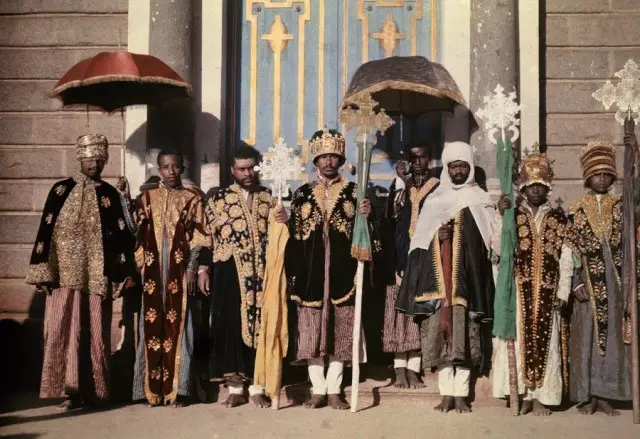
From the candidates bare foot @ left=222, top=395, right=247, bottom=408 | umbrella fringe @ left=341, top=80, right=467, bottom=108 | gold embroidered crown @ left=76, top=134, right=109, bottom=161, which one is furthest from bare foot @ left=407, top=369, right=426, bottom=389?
gold embroidered crown @ left=76, top=134, right=109, bottom=161

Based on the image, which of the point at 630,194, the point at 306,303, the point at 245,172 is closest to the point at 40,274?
the point at 245,172

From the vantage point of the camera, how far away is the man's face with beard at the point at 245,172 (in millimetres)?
7230

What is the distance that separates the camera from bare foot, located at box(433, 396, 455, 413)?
6.75m

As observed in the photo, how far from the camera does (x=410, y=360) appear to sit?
23.6 ft

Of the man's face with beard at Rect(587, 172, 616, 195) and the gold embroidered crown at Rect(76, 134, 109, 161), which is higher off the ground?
the gold embroidered crown at Rect(76, 134, 109, 161)

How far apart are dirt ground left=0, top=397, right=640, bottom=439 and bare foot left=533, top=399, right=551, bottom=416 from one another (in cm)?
6

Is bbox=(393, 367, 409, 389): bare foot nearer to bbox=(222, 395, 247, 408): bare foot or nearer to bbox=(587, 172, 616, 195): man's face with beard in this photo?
bbox=(222, 395, 247, 408): bare foot

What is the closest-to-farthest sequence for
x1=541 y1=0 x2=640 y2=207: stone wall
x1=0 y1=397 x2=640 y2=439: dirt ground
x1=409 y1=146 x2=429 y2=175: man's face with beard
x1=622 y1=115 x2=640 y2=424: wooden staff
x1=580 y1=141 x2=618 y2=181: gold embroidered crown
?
1. x1=0 y1=397 x2=640 y2=439: dirt ground
2. x1=622 y1=115 x2=640 y2=424: wooden staff
3. x1=580 y1=141 x2=618 y2=181: gold embroidered crown
4. x1=409 y1=146 x2=429 y2=175: man's face with beard
5. x1=541 y1=0 x2=640 y2=207: stone wall

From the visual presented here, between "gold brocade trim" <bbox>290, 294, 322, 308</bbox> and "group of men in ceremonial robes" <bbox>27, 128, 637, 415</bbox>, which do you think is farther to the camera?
"gold brocade trim" <bbox>290, 294, 322, 308</bbox>

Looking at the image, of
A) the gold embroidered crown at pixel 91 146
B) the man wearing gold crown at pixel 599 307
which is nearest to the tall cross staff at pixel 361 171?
the man wearing gold crown at pixel 599 307

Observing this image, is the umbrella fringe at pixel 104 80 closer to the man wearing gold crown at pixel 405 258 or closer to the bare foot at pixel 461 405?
the man wearing gold crown at pixel 405 258

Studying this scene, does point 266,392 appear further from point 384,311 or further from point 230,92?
point 230,92

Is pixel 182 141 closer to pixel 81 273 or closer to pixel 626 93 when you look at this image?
pixel 81 273

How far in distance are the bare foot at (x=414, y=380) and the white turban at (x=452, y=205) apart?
0.97 meters
